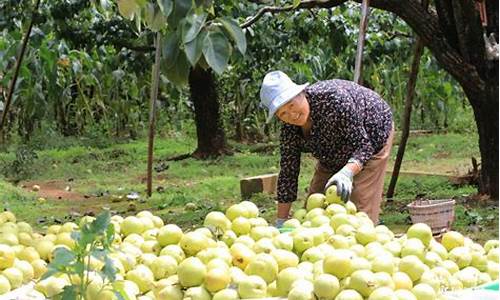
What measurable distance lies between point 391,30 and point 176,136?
4896mm

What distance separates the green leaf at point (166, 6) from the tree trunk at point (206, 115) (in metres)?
9.36

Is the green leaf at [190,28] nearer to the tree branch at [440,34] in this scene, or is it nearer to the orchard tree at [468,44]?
the tree branch at [440,34]

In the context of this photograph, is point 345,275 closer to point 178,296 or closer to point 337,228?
point 178,296

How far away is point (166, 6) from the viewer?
8.45ft

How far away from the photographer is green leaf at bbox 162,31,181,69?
9.64 feet

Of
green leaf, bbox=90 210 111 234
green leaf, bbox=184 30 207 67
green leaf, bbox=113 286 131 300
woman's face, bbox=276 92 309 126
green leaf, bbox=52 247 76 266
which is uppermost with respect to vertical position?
green leaf, bbox=184 30 207 67

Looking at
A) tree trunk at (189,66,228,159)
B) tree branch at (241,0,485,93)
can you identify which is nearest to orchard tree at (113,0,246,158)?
tree branch at (241,0,485,93)

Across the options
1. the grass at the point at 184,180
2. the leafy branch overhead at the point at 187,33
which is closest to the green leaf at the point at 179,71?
the leafy branch overhead at the point at 187,33

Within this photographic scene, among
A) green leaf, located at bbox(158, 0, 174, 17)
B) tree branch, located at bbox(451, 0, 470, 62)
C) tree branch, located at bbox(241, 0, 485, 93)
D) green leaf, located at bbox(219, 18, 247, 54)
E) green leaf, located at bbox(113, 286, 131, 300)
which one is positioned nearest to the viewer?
green leaf, located at bbox(113, 286, 131, 300)

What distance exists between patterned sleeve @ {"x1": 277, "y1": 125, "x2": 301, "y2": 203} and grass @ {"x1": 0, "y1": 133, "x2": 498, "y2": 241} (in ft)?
7.43

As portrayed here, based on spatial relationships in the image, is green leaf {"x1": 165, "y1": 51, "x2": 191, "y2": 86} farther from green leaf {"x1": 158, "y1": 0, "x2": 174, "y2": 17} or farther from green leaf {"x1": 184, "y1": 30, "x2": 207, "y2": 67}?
green leaf {"x1": 158, "y1": 0, "x2": 174, "y2": 17}

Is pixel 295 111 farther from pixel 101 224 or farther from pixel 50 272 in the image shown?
pixel 50 272

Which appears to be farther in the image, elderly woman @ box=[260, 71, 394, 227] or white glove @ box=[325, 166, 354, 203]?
elderly woman @ box=[260, 71, 394, 227]

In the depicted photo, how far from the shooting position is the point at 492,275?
246 cm
